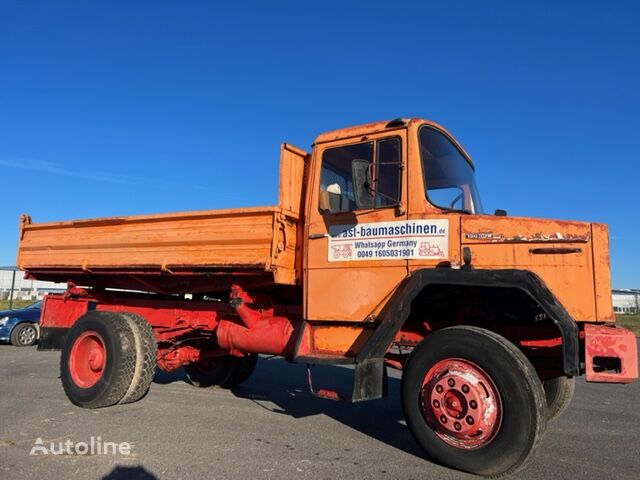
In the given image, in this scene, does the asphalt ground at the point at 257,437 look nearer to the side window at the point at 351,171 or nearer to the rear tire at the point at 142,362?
the rear tire at the point at 142,362

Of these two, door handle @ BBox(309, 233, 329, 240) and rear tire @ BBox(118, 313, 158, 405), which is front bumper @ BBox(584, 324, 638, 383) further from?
rear tire @ BBox(118, 313, 158, 405)

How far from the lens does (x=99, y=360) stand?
6.39 m

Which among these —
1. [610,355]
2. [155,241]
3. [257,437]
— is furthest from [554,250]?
[155,241]

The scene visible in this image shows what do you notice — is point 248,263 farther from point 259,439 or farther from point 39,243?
point 39,243

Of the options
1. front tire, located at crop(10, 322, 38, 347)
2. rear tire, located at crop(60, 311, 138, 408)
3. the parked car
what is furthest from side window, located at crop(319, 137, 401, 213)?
front tire, located at crop(10, 322, 38, 347)

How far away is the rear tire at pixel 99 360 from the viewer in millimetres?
6016

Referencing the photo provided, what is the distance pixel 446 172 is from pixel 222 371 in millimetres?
4521

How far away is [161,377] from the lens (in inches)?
350

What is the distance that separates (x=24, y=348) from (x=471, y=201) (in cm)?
1247

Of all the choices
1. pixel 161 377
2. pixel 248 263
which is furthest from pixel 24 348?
pixel 248 263

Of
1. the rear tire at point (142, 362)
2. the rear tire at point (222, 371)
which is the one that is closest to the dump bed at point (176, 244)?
the rear tire at point (142, 362)

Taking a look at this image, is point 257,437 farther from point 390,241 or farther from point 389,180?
point 389,180

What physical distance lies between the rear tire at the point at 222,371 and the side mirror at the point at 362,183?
367 centimetres

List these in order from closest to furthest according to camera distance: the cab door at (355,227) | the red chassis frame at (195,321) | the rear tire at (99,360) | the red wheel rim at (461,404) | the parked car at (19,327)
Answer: the red wheel rim at (461,404)
the cab door at (355,227)
the red chassis frame at (195,321)
the rear tire at (99,360)
the parked car at (19,327)
